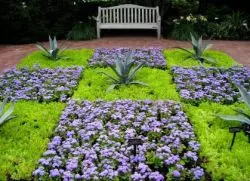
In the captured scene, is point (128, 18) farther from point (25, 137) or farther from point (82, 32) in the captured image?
point (25, 137)

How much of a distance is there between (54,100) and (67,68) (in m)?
1.84

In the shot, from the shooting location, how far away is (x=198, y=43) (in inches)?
373

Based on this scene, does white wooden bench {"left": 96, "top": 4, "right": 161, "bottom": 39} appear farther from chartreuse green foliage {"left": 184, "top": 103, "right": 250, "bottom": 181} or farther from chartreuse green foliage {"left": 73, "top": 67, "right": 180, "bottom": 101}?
chartreuse green foliage {"left": 184, "top": 103, "right": 250, "bottom": 181}

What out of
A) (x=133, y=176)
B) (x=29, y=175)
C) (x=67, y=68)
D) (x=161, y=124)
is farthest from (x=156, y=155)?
(x=67, y=68)

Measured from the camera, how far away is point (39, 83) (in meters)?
7.75

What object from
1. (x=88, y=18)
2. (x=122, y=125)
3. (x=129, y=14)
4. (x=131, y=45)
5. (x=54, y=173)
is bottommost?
(x=54, y=173)

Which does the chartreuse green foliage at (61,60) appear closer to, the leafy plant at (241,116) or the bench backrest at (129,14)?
the bench backrest at (129,14)

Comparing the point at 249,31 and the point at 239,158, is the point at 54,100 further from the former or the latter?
the point at 249,31

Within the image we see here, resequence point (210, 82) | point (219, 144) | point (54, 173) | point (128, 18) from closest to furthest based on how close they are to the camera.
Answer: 1. point (54, 173)
2. point (219, 144)
3. point (210, 82)
4. point (128, 18)

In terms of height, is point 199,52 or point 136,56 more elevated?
point 199,52

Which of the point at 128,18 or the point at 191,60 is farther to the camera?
the point at 128,18

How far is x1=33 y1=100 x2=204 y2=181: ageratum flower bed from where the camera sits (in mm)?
4605

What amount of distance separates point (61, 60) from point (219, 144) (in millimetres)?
5339

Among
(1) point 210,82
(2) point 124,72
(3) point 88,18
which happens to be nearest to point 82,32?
(3) point 88,18
